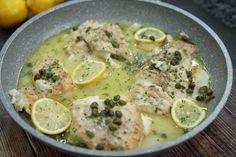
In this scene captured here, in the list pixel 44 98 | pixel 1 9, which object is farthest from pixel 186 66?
pixel 1 9

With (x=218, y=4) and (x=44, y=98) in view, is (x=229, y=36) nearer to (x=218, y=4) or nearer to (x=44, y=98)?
(x=218, y=4)

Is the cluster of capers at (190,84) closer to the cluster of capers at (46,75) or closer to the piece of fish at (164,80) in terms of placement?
the piece of fish at (164,80)

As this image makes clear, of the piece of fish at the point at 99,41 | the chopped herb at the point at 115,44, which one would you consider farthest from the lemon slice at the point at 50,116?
the chopped herb at the point at 115,44

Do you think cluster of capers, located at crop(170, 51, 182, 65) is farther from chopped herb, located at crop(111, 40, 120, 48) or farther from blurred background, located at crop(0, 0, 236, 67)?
blurred background, located at crop(0, 0, 236, 67)

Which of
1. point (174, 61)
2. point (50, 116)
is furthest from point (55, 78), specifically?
point (174, 61)

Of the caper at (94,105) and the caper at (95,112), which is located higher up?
the caper at (94,105)

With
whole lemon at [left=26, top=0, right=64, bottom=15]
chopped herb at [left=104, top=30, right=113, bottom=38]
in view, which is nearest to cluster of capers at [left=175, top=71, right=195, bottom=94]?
chopped herb at [left=104, top=30, right=113, bottom=38]
